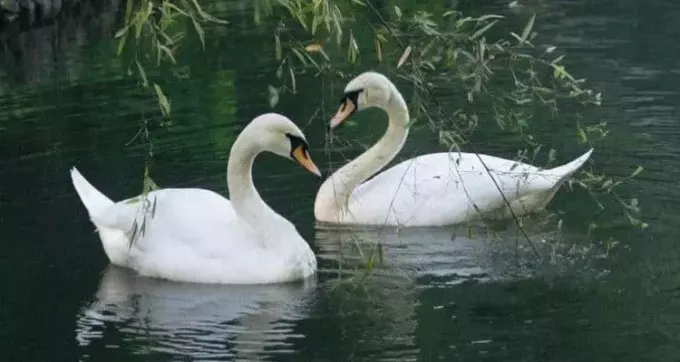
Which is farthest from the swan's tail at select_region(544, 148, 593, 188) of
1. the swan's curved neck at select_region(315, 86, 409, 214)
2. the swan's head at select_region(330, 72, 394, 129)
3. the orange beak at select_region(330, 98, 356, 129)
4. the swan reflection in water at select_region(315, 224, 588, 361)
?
the orange beak at select_region(330, 98, 356, 129)

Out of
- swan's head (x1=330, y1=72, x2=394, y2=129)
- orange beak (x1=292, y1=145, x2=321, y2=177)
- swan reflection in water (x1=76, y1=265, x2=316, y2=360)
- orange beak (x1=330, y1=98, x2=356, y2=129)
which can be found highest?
swan's head (x1=330, y1=72, x2=394, y2=129)

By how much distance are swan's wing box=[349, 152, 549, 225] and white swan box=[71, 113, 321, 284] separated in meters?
1.38

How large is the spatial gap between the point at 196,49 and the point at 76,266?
446 inches

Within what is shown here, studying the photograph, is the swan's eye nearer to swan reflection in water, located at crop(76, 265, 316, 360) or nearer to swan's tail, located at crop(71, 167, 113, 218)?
swan reflection in water, located at crop(76, 265, 316, 360)

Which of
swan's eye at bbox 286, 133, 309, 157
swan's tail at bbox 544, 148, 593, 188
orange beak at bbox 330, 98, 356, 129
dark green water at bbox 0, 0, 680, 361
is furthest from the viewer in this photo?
orange beak at bbox 330, 98, 356, 129

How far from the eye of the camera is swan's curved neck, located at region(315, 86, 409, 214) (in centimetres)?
1225

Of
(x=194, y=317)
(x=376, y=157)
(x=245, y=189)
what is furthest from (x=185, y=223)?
(x=376, y=157)

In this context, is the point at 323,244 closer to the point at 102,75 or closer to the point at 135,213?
the point at 135,213

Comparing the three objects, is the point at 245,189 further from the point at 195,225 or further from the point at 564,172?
the point at 564,172

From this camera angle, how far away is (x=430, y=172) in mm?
11969

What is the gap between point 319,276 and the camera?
10.6m

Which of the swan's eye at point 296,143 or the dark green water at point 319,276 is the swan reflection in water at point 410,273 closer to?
the dark green water at point 319,276

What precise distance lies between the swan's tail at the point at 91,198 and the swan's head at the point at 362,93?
1.87 m

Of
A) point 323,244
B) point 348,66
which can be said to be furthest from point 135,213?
point 348,66
